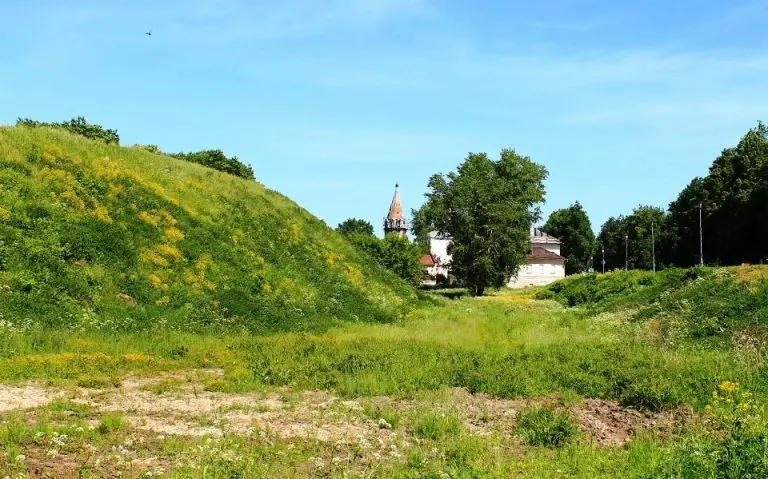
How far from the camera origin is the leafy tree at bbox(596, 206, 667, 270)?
142m

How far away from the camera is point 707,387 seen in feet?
43.8

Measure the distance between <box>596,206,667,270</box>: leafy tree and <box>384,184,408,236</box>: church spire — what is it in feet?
157

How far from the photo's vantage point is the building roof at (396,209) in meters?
161

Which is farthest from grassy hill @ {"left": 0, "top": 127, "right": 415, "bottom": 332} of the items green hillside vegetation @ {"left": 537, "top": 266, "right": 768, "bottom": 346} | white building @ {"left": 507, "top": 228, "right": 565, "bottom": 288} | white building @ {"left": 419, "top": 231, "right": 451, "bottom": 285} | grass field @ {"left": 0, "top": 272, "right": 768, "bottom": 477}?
white building @ {"left": 419, "top": 231, "right": 451, "bottom": 285}

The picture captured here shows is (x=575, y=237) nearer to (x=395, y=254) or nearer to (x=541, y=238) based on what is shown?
(x=541, y=238)

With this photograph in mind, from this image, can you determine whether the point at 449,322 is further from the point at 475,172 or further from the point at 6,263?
the point at 475,172

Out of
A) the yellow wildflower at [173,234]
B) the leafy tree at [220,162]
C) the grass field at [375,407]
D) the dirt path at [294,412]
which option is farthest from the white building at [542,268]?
the dirt path at [294,412]

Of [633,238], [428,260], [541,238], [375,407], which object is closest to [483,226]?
[375,407]

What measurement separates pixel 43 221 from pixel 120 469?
19029mm

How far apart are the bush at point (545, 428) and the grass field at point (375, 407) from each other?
36 millimetres

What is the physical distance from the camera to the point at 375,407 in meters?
12.6

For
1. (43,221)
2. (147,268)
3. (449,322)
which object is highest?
(43,221)

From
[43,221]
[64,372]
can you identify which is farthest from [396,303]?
A: [64,372]

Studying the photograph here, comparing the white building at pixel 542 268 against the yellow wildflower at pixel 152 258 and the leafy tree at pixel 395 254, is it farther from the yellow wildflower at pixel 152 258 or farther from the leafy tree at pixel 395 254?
the yellow wildflower at pixel 152 258
